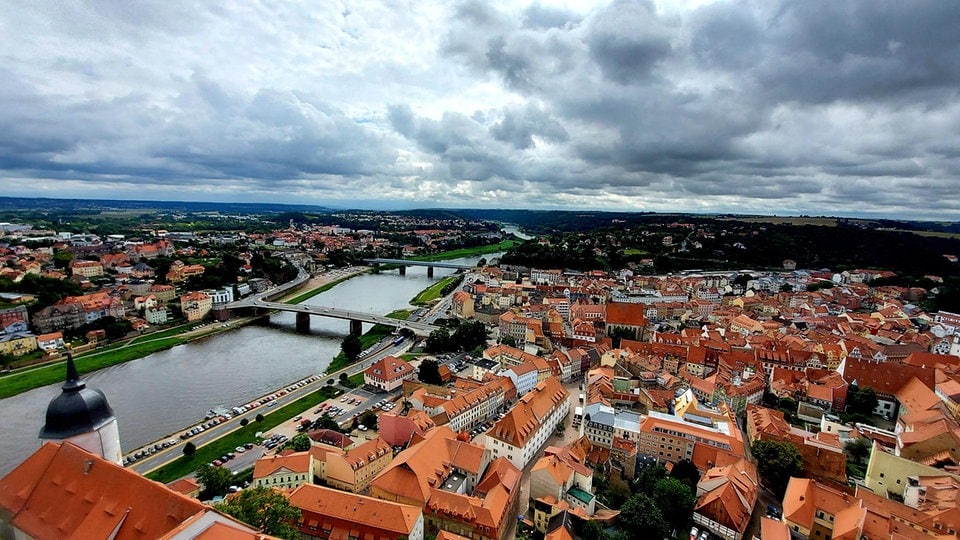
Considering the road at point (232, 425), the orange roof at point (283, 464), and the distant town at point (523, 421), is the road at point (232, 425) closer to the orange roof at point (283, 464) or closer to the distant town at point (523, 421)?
the distant town at point (523, 421)

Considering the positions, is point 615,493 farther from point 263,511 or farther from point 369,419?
point 263,511

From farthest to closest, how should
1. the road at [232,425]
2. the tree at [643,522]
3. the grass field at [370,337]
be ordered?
1. the grass field at [370,337]
2. the road at [232,425]
3. the tree at [643,522]

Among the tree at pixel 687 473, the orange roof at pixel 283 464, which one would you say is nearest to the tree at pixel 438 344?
the orange roof at pixel 283 464

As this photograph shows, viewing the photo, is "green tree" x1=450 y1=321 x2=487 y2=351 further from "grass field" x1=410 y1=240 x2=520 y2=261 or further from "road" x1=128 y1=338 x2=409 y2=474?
"grass field" x1=410 y1=240 x2=520 y2=261

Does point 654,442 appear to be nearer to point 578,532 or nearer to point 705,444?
point 705,444

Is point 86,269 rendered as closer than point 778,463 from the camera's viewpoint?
No

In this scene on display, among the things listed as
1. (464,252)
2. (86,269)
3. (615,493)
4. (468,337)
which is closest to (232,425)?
(468,337)
